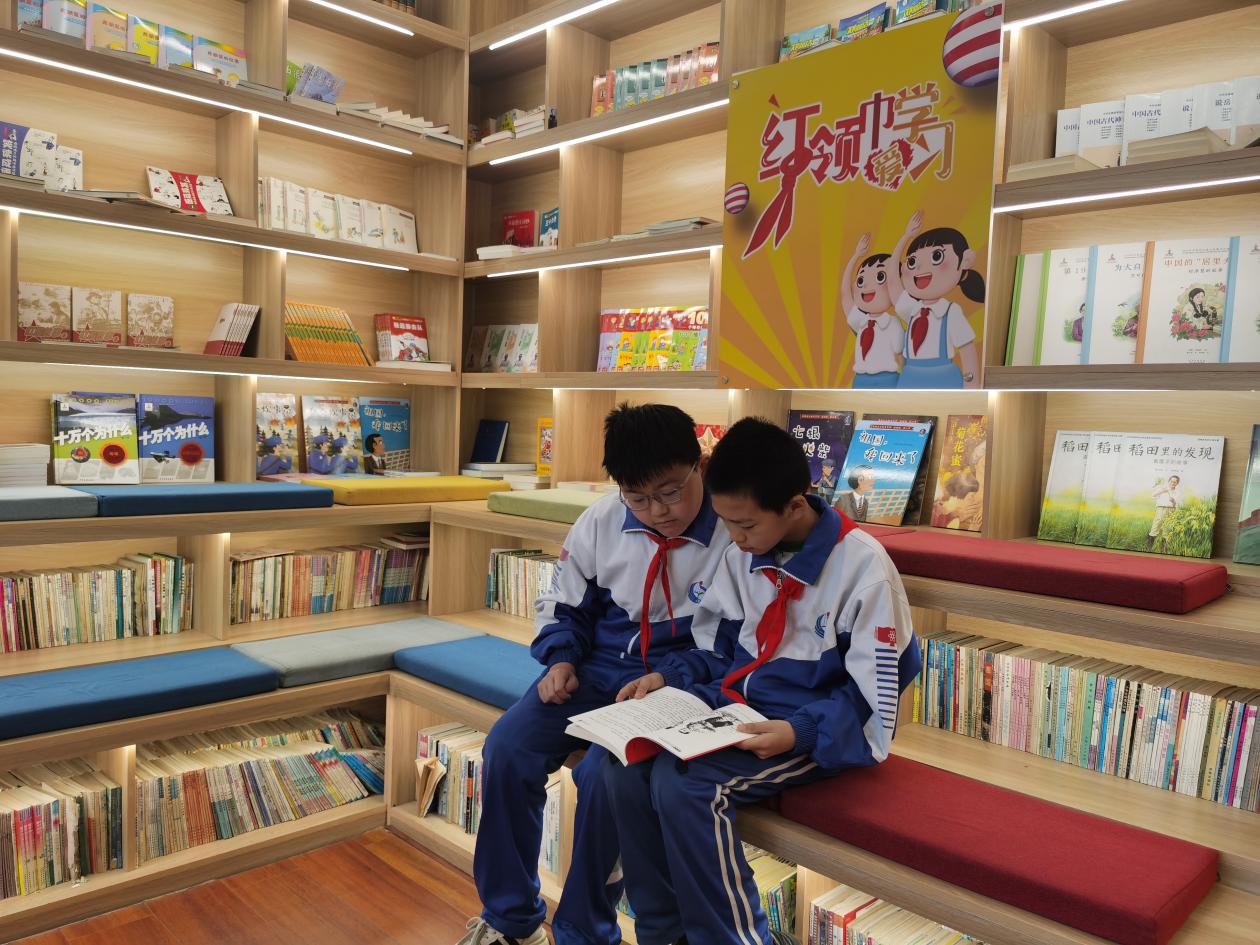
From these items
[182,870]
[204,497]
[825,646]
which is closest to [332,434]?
[204,497]

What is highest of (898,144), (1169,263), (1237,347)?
(898,144)

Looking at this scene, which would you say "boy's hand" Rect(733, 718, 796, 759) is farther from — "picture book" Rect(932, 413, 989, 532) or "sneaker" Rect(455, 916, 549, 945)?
"picture book" Rect(932, 413, 989, 532)

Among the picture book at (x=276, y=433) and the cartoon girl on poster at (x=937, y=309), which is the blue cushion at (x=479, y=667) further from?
the cartoon girl on poster at (x=937, y=309)

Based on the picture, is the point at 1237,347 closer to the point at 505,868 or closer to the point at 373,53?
the point at 505,868

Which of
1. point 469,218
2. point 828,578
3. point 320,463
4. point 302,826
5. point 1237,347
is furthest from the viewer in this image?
point 469,218

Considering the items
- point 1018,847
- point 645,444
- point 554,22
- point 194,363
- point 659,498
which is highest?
point 554,22

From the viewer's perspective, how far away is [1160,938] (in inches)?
50.2

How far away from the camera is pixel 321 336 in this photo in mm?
3492

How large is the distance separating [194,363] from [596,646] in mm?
1697

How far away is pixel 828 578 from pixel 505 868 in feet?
3.06

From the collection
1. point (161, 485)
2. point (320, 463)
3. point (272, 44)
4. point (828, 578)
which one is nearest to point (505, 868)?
point (828, 578)

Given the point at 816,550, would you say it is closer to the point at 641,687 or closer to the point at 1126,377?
the point at 641,687

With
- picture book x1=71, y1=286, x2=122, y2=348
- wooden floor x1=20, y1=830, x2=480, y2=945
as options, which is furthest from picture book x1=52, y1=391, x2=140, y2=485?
wooden floor x1=20, y1=830, x2=480, y2=945

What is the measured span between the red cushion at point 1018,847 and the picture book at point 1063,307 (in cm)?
103
